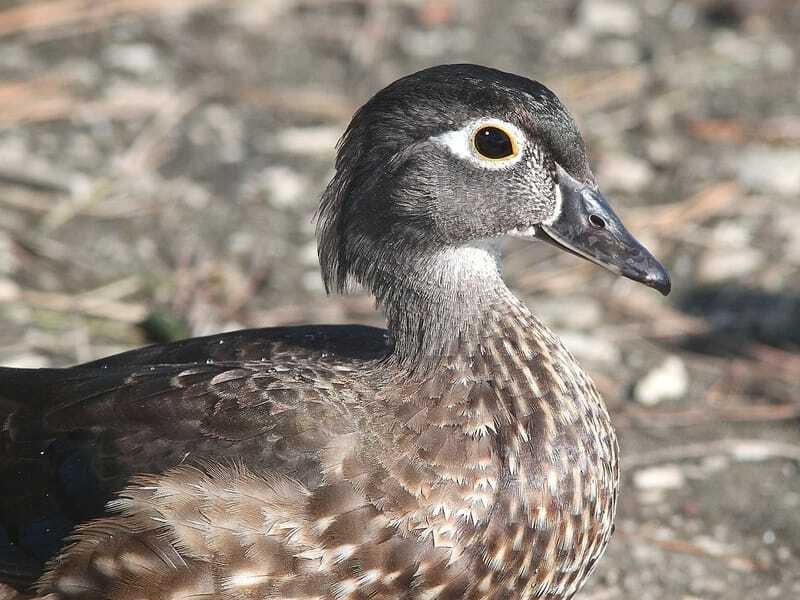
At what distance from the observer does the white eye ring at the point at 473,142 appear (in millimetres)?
2906

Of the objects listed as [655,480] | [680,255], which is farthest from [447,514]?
[680,255]

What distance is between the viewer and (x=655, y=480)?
4012 mm

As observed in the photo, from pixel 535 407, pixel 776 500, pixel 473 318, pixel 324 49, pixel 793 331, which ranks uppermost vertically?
pixel 324 49

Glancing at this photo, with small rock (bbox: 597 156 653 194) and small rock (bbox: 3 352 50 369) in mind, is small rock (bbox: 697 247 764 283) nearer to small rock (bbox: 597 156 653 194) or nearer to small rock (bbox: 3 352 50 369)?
small rock (bbox: 597 156 653 194)

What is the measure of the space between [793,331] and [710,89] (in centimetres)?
170

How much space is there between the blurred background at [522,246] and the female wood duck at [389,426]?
89 cm

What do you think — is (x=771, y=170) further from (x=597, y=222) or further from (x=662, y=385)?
(x=597, y=222)

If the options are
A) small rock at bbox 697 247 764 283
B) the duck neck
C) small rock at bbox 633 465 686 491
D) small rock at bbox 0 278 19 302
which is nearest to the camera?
the duck neck

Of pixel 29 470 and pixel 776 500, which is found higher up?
pixel 29 470

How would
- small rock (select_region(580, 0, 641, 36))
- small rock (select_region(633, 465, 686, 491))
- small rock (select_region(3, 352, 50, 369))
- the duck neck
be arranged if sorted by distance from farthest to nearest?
small rock (select_region(580, 0, 641, 36)) < small rock (select_region(3, 352, 50, 369)) < small rock (select_region(633, 465, 686, 491)) < the duck neck

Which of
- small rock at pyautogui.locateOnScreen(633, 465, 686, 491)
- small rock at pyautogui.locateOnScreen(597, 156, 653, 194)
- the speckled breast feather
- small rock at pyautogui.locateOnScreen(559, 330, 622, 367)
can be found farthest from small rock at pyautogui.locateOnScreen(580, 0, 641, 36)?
the speckled breast feather

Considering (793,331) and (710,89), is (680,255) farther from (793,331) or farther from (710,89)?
(710,89)

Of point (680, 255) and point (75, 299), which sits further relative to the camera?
point (680, 255)

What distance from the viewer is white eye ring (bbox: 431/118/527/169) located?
9.53 ft
